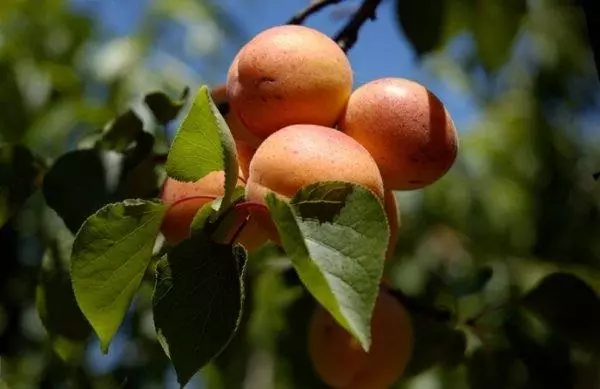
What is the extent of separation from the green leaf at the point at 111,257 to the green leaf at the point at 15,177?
0.33m

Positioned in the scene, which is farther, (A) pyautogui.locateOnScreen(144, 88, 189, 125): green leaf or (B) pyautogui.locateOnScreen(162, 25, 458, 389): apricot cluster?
(A) pyautogui.locateOnScreen(144, 88, 189, 125): green leaf

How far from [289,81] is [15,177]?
36cm

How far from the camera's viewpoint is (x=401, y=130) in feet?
2.11

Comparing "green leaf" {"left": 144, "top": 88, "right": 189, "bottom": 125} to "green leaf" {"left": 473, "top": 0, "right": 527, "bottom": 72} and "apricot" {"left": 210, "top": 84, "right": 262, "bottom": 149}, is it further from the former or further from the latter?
"green leaf" {"left": 473, "top": 0, "right": 527, "bottom": 72}

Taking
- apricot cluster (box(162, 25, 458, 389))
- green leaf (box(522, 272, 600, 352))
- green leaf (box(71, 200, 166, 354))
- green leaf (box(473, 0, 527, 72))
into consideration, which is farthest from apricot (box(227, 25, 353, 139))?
green leaf (box(473, 0, 527, 72))

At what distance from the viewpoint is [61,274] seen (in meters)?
0.83

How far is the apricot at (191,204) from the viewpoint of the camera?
64 centimetres

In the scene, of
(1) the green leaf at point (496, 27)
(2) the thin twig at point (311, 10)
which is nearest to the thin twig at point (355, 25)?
(2) the thin twig at point (311, 10)

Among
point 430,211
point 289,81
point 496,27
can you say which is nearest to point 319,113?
point 289,81

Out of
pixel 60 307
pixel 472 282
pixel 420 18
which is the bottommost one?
pixel 472 282

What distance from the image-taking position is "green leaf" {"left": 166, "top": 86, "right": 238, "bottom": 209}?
1.81ft

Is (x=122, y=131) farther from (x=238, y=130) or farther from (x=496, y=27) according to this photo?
(x=496, y=27)

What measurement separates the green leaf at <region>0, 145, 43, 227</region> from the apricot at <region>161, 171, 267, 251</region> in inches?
10.3

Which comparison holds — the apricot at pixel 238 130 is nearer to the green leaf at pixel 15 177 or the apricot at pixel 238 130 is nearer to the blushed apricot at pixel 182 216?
the blushed apricot at pixel 182 216
